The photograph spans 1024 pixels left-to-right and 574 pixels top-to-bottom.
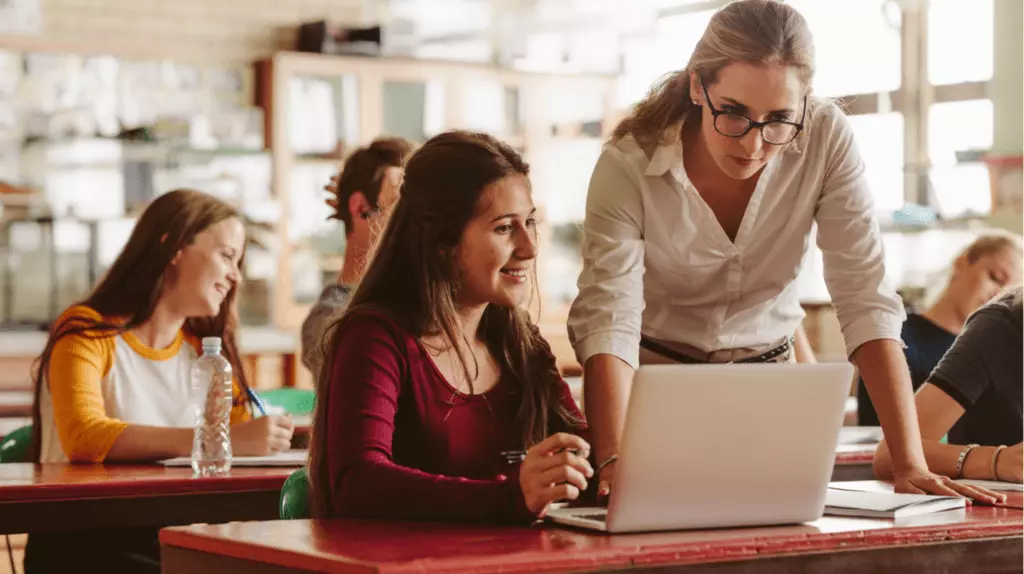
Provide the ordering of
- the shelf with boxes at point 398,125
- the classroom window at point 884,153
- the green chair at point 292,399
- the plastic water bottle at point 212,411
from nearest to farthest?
the plastic water bottle at point 212,411 → the green chair at point 292,399 → the shelf with boxes at point 398,125 → the classroom window at point 884,153

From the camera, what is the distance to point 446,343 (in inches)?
78.1

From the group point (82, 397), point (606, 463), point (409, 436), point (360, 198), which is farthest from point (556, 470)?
point (360, 198)

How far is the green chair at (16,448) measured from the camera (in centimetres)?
281

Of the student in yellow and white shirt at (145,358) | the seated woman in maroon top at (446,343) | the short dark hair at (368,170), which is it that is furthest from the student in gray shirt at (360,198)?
the seated woman in maroon top at (446,343)

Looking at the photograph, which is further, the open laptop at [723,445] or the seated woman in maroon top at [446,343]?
the seated woman in maroon top at [446,343]

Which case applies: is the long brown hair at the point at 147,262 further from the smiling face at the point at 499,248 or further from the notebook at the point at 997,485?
the notebook at the point at 997,485

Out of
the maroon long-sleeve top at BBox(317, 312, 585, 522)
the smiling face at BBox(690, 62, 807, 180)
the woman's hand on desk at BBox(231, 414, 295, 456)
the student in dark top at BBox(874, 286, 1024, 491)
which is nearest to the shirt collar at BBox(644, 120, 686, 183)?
the smiling face at BBox(690, 62, 807, 180)

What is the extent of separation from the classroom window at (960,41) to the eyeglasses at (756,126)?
17.4ft

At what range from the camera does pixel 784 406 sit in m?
1.54

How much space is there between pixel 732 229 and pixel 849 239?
0.18 metres

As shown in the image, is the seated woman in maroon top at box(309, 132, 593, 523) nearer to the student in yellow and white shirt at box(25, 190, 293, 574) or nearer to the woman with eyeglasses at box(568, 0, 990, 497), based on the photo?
the woman with eyeglasses at box(568, 0, 990, 497)

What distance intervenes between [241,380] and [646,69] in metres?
5.43

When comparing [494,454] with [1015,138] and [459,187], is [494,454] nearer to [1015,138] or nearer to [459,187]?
[459,187]

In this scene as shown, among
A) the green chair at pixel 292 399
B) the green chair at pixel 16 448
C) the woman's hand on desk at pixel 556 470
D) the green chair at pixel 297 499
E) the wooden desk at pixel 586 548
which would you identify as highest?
the woman's hand on desk at pixel 556 470
